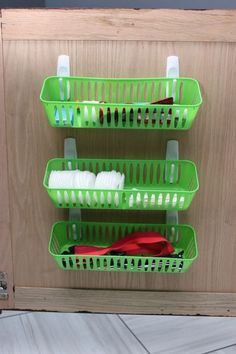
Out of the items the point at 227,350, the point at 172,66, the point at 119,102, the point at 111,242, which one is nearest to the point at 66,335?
the point at 111,242

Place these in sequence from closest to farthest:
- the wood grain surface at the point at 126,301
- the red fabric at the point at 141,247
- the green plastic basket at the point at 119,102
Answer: the green plastic basket at the point at 119,102 < the red fabric at the point at 141,247 < the wood grain surface at the point at 126,301

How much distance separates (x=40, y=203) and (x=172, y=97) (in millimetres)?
391

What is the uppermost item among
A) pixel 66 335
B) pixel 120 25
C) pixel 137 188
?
pixel 120 25

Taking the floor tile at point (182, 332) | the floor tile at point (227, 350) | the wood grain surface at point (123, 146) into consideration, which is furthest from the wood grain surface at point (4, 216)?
the floor tile at point (227, 350)

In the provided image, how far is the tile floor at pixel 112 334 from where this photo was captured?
89 centimetres

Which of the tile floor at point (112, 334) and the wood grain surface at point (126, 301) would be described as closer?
the tile floor at point (112, 334)

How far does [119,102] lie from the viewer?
2.87ft

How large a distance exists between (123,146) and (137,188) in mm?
100

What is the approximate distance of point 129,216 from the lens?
97 cm

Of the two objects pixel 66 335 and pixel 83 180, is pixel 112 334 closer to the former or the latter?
pixel 66 335

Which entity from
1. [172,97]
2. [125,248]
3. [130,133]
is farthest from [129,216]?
[172,97]

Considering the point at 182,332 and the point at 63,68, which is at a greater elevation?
the point at 63,68

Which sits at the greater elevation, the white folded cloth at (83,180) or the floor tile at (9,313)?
the white folded cloth at (83,180)

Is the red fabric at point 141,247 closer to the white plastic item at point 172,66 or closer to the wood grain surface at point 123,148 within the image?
the wood grain surface at point 123,148
